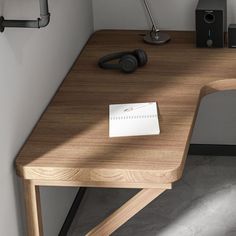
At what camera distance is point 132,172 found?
2303 millimetres

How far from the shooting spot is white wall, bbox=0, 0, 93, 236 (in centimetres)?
233

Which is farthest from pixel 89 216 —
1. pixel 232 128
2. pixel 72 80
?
pixel 232 128

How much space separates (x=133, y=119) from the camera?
104 inches

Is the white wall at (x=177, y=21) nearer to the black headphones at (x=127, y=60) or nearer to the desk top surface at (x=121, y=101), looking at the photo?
the desk top surface at (x=121, y=101)

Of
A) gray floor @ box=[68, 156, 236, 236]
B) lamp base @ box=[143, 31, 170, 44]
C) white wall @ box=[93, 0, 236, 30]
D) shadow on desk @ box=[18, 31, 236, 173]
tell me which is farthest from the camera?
white wall @ box=[93, 0, 236, 30]

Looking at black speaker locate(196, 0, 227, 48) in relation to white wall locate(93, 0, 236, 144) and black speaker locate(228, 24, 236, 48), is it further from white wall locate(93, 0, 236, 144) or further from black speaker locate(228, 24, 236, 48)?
white wall locate(93, 0, 236, 144)

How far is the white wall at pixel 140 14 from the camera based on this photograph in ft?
11.5

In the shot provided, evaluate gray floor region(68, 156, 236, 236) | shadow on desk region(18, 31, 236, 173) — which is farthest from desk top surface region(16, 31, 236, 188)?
gray floor region(68, 156, 236, 236)

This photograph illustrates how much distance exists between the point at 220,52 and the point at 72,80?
2.35 ft

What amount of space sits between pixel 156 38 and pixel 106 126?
0.91 meters

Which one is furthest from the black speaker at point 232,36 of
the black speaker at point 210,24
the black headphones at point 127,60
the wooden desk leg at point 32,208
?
the wooden desk leg at point 32,208

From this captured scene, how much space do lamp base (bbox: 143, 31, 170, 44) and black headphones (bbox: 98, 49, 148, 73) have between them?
28 cm

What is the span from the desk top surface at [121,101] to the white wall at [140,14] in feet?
0.19

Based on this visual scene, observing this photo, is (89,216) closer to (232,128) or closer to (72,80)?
(72,80)
